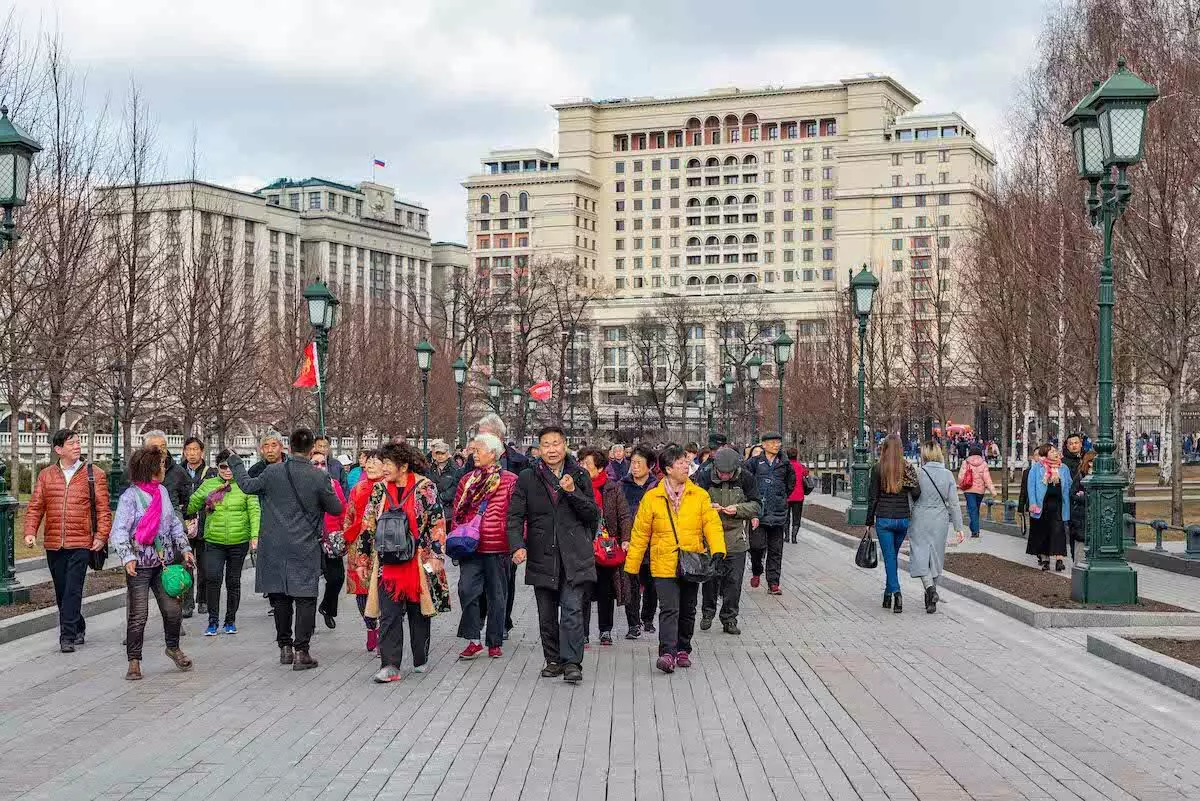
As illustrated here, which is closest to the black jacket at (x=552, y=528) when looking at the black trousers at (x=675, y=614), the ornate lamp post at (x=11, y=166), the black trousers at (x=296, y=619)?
the black trousers at (x=675, y=614)

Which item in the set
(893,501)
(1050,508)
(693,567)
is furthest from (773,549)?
(693,567)

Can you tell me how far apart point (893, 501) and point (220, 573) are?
6689 millimetres

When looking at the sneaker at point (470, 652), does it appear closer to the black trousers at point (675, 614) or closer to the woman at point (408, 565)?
the woman at point (408, 565)

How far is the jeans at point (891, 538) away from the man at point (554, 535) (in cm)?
514

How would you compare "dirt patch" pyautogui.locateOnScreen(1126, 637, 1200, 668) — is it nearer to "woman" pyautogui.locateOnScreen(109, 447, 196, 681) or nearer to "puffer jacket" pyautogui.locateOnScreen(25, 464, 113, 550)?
"woman" pyautogui.locateOnScreen(109, 447, 196, 681)

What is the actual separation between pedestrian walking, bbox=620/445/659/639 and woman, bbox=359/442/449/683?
1.94m

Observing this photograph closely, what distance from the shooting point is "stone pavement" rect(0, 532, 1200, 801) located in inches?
287

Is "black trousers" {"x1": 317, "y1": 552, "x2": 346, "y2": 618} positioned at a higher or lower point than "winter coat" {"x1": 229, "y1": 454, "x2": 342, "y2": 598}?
lower

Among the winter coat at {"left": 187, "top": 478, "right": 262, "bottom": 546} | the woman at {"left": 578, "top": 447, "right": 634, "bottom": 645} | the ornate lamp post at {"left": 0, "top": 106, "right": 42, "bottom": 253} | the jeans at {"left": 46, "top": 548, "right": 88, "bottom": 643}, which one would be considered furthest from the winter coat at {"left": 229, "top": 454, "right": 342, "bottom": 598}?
the ornate lamp post at {"left": 0, "top": 106, "right": 42, "bottom": 253}

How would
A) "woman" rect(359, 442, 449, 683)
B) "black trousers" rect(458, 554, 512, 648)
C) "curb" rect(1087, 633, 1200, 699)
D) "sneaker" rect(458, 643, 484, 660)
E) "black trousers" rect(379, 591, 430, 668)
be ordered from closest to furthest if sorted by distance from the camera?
"curb" rect(1087, 633, 1200, 699), "black trousers" rect(379, 591, 430, 668), "woman" rect(359, 442, 449, 683), "black trousers" rect(458, 554, 512, 648), "sneaker" rect(458, 643, 484, 660)

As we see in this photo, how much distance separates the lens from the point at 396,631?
1066cm

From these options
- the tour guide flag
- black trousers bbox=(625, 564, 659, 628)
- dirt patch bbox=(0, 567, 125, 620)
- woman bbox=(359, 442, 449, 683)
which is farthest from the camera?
the tour guide flag

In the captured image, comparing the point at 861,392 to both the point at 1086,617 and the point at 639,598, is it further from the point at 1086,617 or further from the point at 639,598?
the point at 639,598

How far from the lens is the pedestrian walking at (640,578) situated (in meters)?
13.0
